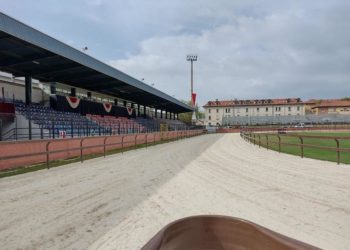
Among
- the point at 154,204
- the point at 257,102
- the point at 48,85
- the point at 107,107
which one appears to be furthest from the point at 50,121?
the point at 257,102

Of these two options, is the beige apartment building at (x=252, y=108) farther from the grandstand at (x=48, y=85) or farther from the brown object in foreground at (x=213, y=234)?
the brown object in foreground at (x=213, y=234)

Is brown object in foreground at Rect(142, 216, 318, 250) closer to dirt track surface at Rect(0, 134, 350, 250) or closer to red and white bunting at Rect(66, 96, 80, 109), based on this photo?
dirt track surface at Rect(0, 134, 350, 250)

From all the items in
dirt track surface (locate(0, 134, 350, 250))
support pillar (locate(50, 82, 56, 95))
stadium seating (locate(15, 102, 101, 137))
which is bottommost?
dirt track surface (locate(0, 134, 350, 250))

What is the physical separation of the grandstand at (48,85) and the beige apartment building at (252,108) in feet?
321

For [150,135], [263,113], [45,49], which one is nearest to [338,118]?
[263,113]

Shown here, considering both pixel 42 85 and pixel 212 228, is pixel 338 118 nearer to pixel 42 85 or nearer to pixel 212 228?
pixel 42 85

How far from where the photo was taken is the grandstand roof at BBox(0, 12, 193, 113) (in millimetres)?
20672

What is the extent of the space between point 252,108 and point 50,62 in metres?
118

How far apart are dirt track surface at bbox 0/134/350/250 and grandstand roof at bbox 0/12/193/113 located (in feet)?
35.3

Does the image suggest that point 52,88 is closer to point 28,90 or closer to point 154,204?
point 28,90

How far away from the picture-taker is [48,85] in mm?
35312

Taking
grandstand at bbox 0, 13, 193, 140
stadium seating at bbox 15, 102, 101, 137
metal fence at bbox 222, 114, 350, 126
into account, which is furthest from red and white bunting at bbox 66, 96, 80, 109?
metal fence at bbox 222, 114, 350, 126

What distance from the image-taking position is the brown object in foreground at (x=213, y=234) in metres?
2.60

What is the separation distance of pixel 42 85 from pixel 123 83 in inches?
327
